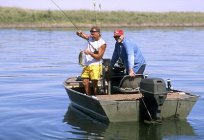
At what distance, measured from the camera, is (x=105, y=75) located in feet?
37.6

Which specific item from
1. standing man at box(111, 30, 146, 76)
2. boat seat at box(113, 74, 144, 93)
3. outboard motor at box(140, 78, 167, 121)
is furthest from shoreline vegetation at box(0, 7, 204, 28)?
outboard motor at box(140, 78, 167, 121)

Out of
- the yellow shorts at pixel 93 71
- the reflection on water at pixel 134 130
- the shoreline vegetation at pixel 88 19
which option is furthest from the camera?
the shoreline vegetation at pixel 88 19

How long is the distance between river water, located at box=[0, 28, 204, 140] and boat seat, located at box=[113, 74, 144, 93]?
2.61 feet

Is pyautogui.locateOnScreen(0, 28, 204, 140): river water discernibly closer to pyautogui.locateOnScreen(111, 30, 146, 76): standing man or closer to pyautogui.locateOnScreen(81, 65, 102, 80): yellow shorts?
pyautogui.locateOnScreen(81, 65, 102, 80): yellow shorts

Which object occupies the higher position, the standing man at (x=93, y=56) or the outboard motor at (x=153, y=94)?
the standing man at (x=93, y=56)

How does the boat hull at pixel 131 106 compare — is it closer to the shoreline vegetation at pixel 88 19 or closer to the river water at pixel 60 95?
the river water at pixel 60 95

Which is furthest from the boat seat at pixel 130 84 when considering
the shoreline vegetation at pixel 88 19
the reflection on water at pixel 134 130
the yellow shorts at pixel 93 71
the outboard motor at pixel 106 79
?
the shoreline vegetation at pixel 88 19

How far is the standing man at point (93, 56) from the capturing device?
11266mm

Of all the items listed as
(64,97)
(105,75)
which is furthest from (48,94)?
(105,75)

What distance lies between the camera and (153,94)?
9742 mm

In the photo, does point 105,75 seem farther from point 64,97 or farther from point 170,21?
point 170,21

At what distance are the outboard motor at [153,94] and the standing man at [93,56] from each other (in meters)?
1.69

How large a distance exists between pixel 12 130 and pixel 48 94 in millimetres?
4475

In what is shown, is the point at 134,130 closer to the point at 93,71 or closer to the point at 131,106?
the point at 131,106
